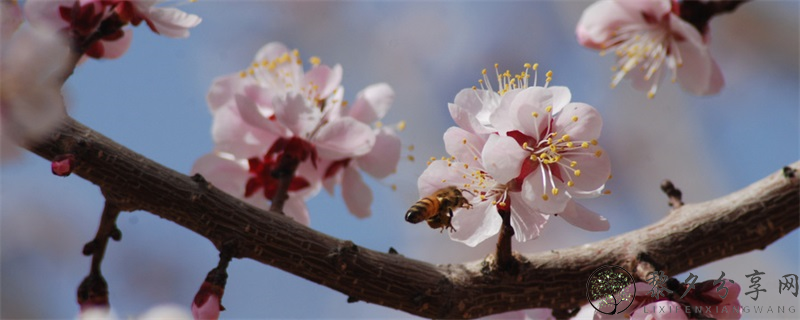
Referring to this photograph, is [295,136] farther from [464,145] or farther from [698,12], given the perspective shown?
[698,12]

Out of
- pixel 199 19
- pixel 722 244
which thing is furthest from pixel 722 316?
pixel 199 19

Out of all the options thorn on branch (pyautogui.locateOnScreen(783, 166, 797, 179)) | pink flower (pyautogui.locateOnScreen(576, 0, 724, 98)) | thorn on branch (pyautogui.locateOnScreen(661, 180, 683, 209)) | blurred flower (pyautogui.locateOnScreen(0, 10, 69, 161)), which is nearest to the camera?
blurred flower (pyautogui.locateOnScreen(0, 10, 69, 161))

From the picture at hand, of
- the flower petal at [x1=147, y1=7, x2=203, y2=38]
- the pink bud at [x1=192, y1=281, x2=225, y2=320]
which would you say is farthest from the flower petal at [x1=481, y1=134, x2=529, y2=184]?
the flower petal at [x1=147, y1=7, x2=203, y2=38]

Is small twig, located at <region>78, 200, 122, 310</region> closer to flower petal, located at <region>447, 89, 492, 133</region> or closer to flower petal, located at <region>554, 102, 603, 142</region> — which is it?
flower petal, located at <region>447, 89, 492, 133</region>

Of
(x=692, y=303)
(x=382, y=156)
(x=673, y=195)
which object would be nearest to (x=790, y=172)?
(x=673, y=195)

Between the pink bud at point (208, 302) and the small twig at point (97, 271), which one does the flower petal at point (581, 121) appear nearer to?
the pink bud at point (208, 302)

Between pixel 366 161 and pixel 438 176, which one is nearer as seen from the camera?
pixel 438 176
